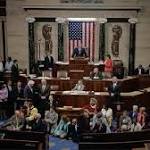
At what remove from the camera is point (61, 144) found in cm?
1352

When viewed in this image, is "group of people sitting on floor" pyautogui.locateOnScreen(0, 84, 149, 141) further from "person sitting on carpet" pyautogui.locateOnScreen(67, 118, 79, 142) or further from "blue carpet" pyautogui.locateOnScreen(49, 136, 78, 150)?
"blue carpet" pyautogui.locateOnScreen(49, 136, 78, 150)

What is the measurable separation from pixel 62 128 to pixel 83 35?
303 inches

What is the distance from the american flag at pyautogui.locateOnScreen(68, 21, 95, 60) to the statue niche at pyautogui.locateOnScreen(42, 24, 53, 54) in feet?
3.24

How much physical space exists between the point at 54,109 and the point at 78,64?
14.0ft

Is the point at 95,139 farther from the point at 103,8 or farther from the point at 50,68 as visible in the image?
the point at 103,8

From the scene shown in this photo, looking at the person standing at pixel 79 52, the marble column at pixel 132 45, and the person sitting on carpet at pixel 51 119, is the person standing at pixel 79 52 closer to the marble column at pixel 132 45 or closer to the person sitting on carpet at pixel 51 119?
the marble column at pixel 132 45

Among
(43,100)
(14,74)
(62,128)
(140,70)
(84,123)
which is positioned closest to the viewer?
(84,123)

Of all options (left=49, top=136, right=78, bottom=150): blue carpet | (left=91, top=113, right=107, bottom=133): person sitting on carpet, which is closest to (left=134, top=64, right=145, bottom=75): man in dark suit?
(left=91, top=113, right=107, bottom=133): person sitting on carpet

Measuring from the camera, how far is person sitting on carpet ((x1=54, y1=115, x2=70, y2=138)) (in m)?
13.9

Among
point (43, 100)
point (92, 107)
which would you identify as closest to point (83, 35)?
point (43, 100)

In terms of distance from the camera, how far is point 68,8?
20406mm

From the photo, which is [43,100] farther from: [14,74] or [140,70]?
[140,70]

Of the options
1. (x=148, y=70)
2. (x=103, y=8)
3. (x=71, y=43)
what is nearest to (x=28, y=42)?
(x=71, y=43)

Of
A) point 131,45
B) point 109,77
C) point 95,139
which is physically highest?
point 131,45
